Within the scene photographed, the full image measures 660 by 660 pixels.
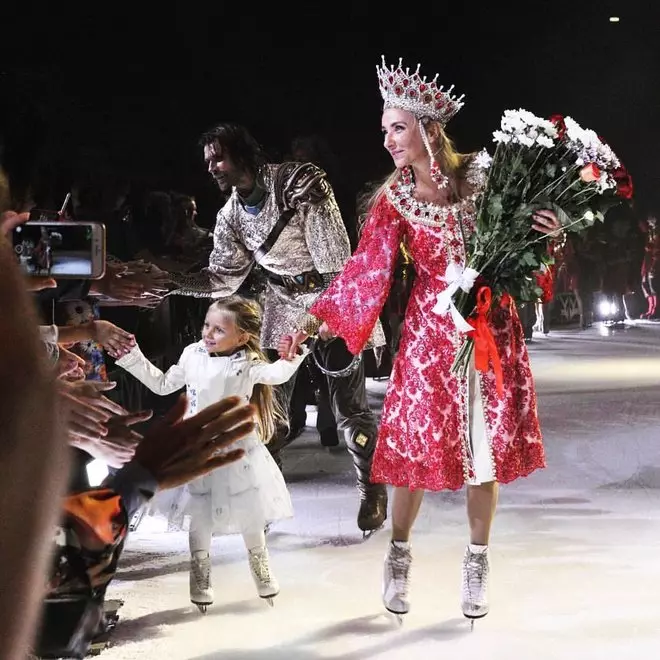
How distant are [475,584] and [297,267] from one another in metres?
1.36

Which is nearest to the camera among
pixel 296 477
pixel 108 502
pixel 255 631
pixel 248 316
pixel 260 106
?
pixel 108 502

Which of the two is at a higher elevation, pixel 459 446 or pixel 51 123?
pixel 51 123

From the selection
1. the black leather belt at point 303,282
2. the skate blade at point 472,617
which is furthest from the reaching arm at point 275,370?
the skate blade at point 472,617

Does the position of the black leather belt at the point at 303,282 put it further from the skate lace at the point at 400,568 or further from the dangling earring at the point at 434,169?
the skate lace at the point at 400,568

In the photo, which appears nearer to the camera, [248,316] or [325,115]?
[248,316]

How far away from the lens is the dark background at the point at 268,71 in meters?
4.77

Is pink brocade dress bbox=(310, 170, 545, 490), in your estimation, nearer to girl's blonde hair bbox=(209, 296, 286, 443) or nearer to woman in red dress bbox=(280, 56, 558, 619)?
woman in red dress bbox=(280, 56, 558, 619)

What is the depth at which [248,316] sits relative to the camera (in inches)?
129

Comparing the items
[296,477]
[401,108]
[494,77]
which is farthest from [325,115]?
[401,108]

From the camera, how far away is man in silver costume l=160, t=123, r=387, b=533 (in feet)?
12.5

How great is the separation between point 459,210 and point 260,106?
9.37 ft

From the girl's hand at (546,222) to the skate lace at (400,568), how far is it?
0.99 m

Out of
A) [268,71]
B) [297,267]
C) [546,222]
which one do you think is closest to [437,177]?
[546,222]

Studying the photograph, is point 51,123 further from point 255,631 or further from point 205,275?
point 255,631
